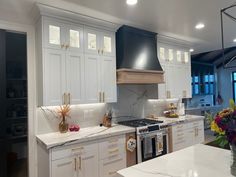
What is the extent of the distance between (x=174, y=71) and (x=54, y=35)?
2802 millimetres

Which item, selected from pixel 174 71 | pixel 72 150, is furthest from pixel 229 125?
pixel 174 71

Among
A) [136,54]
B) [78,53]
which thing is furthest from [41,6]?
[136,54]

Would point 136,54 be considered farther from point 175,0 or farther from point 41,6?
point 41,6

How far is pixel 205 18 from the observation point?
299 cm

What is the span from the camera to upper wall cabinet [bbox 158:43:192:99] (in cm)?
400

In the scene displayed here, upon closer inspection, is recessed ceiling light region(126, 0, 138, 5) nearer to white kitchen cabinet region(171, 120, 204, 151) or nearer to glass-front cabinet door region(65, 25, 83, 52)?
glass-front cabinet door region(65, 25, 83, 52)

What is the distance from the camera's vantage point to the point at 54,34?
2.59m

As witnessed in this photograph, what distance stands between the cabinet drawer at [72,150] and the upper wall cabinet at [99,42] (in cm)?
142

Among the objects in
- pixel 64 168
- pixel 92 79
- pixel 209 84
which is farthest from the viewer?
pixel 209 84

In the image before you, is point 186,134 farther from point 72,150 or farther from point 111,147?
point 72,150

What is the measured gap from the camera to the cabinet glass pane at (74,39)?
2723mm

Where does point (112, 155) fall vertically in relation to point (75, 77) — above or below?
below

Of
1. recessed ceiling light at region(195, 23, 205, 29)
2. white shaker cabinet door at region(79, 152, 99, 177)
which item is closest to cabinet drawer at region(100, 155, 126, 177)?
white shaker cabinet door at region(79, 152, 99, 177)

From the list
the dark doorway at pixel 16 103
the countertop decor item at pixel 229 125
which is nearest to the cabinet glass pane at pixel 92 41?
the dark doorway at pixel 16 103
